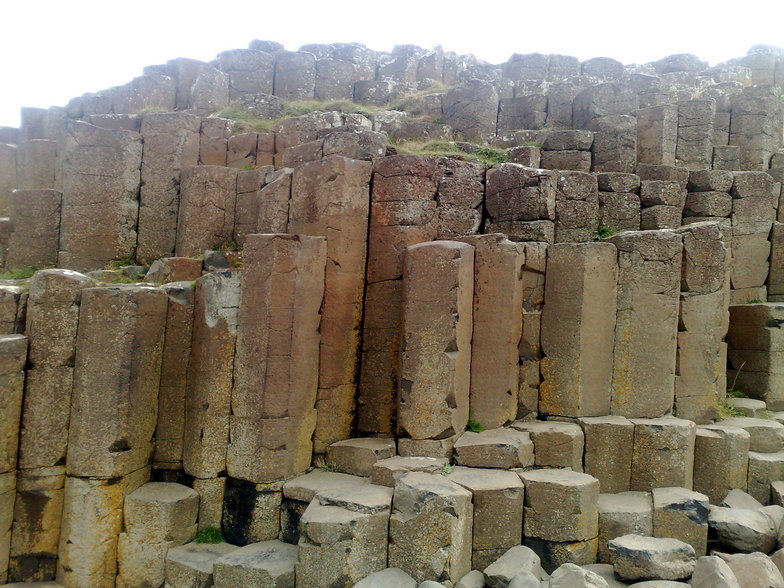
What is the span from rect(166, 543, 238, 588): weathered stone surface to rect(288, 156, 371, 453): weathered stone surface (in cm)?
172

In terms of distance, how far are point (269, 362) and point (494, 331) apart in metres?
3.02

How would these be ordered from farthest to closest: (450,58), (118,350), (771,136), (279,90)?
(450,58)
(279,90)
(771,136)
(118,350)

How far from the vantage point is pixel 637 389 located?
7.94 m

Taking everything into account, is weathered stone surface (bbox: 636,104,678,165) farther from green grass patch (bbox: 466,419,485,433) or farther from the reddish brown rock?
the reddish brown rock

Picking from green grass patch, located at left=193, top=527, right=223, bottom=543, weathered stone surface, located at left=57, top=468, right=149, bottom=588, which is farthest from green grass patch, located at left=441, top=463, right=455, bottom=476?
weathered stone surface, located at left=57, top=468, right=149, bottom=588

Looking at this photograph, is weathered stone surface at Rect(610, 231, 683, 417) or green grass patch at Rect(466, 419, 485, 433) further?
weathered stone surface at Rect(610, 231, 683, 417)

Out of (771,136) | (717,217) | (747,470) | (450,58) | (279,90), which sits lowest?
(747,470)

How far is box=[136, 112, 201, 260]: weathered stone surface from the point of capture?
10914 millimetres

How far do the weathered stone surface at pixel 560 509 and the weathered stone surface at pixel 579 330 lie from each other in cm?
141

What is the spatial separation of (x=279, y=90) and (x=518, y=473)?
51.6 feet

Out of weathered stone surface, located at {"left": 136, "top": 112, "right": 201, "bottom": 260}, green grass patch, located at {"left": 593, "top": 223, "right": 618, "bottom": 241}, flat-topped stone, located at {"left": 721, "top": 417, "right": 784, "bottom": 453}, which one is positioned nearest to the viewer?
flat-topped stone, located at {"left": 721, "top": 417, "right": 784, "bottom": 453}

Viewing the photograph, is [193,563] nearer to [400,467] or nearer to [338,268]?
[400,467]

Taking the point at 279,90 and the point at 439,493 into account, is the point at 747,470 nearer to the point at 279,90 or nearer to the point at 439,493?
the point at 439,493

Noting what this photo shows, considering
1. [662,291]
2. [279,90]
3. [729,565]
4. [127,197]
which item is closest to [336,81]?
[279,90]
